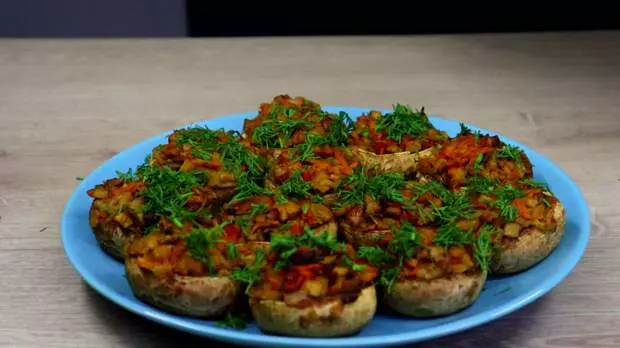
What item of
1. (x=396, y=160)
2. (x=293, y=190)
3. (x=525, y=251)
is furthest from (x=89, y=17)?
(x=525, y=251)

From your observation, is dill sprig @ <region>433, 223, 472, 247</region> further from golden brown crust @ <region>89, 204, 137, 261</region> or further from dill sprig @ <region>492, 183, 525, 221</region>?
golden brown crust @ <region>89, 204, 137, 261</region>

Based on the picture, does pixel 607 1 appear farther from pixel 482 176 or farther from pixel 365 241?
pixel 365 241

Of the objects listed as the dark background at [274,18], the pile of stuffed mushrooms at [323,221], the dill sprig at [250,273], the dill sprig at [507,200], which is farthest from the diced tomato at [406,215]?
the dark background at [274,18]

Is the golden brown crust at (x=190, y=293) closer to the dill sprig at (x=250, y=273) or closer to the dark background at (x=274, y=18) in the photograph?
the dill sprig at (x=250, y=273)

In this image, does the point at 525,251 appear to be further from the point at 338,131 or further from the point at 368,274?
the point at 338,131

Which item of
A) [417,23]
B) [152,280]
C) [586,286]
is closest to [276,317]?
[152,280]

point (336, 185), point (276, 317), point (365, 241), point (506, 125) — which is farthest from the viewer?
point (506, 125)
